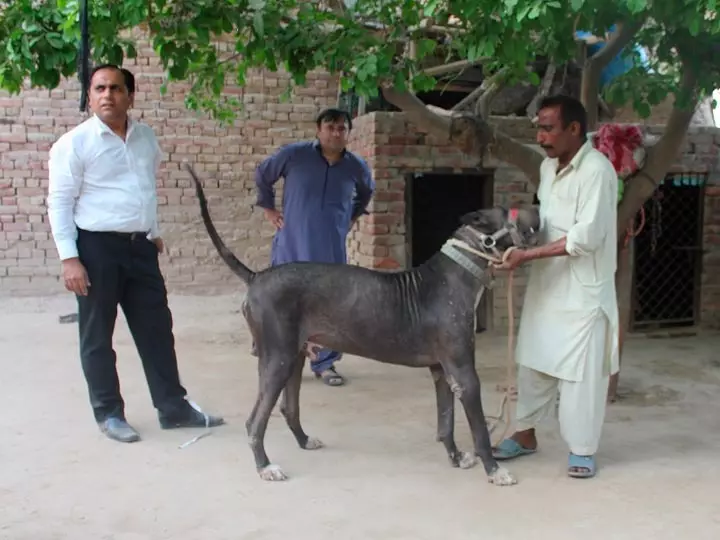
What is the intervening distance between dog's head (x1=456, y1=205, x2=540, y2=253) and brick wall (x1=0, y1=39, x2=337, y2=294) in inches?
213

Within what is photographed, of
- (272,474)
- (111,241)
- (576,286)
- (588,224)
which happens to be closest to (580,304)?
(576,286)

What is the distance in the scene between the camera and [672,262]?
733cm

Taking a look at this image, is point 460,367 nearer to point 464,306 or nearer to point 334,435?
point 464,306

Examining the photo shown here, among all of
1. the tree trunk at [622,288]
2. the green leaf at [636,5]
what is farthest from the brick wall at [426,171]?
the green leaf at [636,5]

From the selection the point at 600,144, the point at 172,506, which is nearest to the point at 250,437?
the point at 172,506

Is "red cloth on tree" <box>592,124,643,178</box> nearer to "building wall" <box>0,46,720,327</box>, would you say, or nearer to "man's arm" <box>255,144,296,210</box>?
"man's arm" <box>255,144,296,210</box>

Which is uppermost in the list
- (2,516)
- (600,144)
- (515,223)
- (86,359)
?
(600,144)

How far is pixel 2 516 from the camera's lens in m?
2.97

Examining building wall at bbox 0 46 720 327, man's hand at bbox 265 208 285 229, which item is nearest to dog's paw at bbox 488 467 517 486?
man's hand at bbox 265 208 285 229

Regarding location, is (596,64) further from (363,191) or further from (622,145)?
(363,191)

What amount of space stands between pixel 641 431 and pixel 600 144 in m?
1.81

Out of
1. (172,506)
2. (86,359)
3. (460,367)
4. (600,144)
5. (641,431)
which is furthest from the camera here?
(600,144)

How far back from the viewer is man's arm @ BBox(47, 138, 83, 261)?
11.9 feet

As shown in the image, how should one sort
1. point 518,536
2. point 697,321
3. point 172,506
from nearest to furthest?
→ point 518,536, point 172,506, point 697,321
